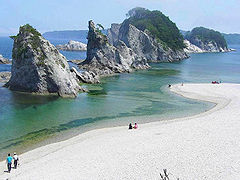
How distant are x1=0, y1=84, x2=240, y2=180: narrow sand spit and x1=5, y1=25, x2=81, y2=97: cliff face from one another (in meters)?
24.0

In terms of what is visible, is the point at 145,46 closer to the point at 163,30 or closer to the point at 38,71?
the point at 163,30

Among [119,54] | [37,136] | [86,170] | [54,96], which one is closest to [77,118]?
[37,136]

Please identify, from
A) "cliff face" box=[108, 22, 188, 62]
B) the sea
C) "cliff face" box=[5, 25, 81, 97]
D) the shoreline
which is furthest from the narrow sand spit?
"cliff face" box=[108, 22, 188, 62]

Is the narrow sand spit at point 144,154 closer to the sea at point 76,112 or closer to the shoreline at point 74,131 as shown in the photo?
the shoreline at point 74,131

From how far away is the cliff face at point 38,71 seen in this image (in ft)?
190

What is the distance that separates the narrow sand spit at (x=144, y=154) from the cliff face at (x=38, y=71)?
944 inches

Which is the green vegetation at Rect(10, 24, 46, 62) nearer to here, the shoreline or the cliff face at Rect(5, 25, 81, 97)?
the cliff face at Rect(5, 25, 81, 97)

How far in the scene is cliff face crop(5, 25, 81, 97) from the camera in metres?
57.8

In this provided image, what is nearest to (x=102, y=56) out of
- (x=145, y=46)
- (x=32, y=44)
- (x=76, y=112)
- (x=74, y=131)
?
(x=32, y=44)

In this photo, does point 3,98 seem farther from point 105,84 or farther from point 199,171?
point 199,171

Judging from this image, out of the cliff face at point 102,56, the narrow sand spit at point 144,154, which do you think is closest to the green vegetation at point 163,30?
the cliff face at point 102,56

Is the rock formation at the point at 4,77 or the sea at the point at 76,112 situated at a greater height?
the rock formation at the point at 4,77

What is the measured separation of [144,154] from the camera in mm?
26688

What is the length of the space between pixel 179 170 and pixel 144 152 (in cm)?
491
